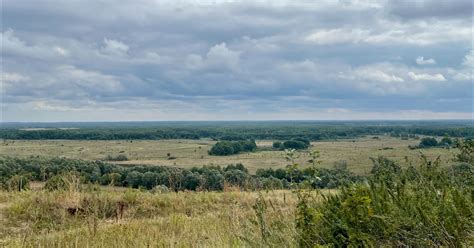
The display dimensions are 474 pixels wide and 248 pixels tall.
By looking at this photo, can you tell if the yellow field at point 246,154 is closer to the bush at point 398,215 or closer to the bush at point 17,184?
the bush at point 398,215

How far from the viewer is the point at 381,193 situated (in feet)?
19.1

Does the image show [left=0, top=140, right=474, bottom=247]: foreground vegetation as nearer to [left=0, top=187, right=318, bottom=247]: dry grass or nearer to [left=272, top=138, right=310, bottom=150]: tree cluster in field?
[left=0, top=187, right=318, bottom=247]: dry grass

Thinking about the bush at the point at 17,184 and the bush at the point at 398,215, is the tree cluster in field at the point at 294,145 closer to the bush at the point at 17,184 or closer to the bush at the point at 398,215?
the bush at the point at 398,215

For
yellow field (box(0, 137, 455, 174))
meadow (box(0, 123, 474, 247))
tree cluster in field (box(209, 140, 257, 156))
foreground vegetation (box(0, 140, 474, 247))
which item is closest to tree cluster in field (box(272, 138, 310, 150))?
yellow field (box(0, 137, 455, 174))

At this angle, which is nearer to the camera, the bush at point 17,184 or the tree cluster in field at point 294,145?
the tree cluster in field at point 294,145

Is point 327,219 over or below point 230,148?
over

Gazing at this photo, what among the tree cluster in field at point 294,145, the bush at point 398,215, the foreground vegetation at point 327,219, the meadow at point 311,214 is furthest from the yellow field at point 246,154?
the bush at point 398,215

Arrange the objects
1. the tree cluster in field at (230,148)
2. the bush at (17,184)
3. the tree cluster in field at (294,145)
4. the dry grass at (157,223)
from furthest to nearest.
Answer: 1. the tree cluster in field at (230,148)
2. the bush at (17,184)
3. the tree cluster in field at (294,145)
4. the dry grass at (157,223)

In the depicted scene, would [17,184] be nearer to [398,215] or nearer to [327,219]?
[327,219]

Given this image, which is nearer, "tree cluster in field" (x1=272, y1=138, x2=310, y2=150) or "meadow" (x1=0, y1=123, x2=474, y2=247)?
"meadow" (x1=0, y1=123, x2=474, y2=247)

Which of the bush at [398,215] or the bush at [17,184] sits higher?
the bush at [398,215]

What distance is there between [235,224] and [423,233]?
Result: 147 inches

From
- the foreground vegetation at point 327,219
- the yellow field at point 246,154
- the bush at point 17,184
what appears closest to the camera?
the foreground vegetation at point 327,219

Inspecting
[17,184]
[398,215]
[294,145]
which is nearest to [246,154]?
[294,145]
